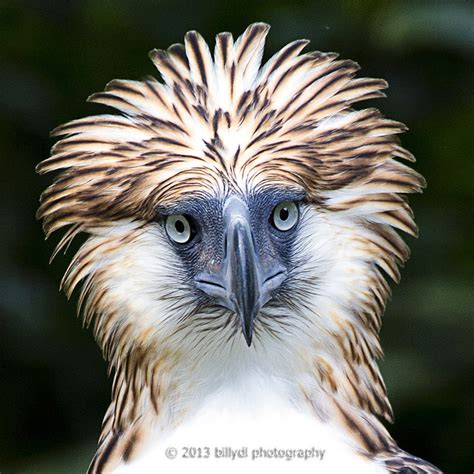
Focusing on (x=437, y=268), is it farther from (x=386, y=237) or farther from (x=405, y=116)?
(x=386, y=237)

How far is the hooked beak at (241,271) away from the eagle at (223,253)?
25mm

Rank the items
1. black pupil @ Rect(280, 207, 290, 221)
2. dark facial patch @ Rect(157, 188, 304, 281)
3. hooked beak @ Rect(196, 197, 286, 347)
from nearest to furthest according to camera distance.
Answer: hooked beak @ Rect(196, 197, 286, 347) < dark facial patch @ Rect(157, 188, 304, 281) < black pupil @ Rect(280, 207, 290, 221)

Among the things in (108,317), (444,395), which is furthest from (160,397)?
(444,395)

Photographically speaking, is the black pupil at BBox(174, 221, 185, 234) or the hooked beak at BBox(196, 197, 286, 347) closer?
the hooked beak at BBox(196, 197, 286, 347)

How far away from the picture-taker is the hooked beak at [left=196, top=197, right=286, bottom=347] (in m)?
3.55

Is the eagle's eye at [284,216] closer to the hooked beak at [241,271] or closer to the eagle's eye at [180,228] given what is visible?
the hooked beak at [241,271]

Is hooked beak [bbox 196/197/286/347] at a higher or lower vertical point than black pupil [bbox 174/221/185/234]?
lower

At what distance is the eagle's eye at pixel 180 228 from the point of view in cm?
378

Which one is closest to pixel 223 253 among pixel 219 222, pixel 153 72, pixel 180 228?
pixel 219 222

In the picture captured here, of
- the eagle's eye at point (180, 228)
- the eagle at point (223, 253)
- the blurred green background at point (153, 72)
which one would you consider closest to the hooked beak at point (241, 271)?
the eagle at point (223, 253)

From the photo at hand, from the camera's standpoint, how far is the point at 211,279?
377 cm

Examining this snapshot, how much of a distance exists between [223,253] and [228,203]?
16 cm

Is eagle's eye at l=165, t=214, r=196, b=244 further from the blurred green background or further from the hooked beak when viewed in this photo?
the blurred green background

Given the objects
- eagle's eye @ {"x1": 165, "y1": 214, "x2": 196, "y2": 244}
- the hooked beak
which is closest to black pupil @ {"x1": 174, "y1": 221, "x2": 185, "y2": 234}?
eagle's eye @ {"x1": 165, "y1": 214, "x2": 196, "y2": 244}
